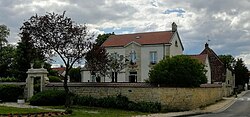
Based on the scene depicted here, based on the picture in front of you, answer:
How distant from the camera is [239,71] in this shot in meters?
104

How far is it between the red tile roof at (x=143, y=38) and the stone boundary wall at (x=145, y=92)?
19798mm

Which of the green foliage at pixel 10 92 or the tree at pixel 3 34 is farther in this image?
the tree at pixel 3 34

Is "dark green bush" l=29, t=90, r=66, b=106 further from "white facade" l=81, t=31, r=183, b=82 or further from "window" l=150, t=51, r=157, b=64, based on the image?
"window" l=150, t=51, r=157, b=64

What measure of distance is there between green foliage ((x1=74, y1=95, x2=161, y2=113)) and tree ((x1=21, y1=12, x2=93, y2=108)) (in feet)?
15.4

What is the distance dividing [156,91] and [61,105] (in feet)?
26.5

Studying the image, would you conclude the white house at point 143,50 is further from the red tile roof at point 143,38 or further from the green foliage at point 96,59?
the green foliage at point 96,59

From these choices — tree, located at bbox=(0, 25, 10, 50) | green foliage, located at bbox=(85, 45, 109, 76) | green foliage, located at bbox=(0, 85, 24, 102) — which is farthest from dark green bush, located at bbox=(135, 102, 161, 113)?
tree, located at bbox=(0, 25, 10, 50)

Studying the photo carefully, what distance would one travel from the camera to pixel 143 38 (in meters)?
57.3

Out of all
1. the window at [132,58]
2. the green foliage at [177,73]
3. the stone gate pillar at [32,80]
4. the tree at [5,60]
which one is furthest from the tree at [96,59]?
the tree at [5,60]

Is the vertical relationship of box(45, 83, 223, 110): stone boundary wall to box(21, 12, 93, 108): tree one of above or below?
below

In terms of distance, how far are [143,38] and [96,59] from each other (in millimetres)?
27498

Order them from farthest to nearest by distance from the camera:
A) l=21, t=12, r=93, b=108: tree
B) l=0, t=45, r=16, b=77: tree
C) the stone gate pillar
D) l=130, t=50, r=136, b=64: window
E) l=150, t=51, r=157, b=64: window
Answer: l=0, t=45, r=16, b=77: tree, l=130, t=50, r=136, b=64: window, l=150, t=51, r=157, b=64: window, the stone gate pillar, l=21, t=12, r=93, b=108: tree

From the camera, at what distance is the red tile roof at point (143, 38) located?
180 feet

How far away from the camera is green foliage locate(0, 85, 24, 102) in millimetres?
35862
